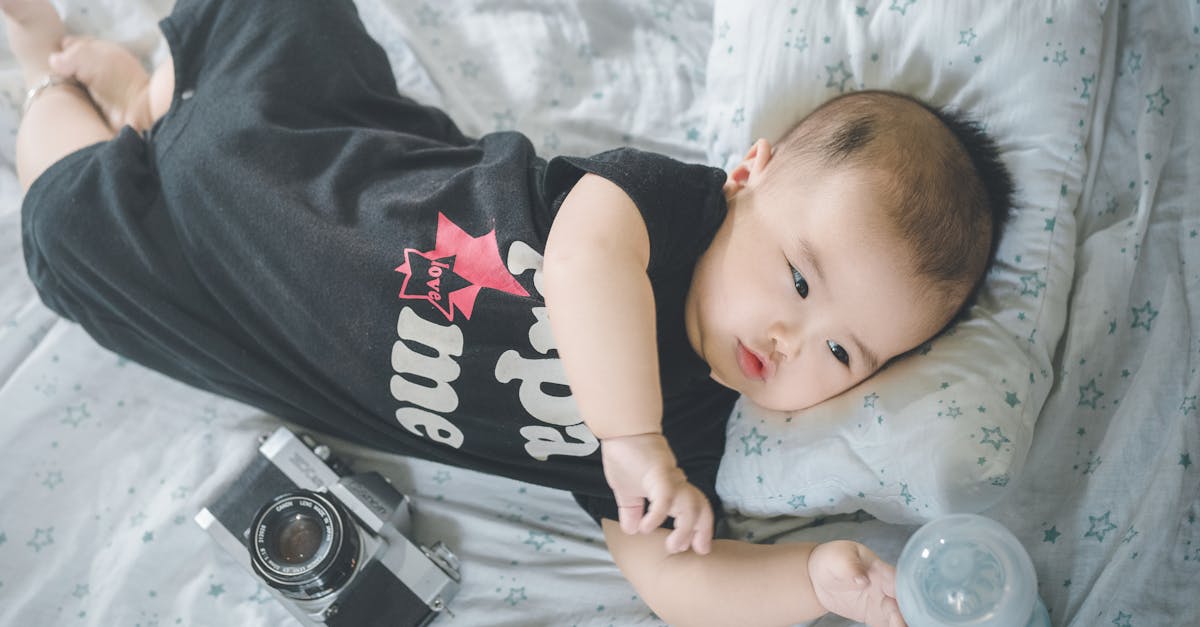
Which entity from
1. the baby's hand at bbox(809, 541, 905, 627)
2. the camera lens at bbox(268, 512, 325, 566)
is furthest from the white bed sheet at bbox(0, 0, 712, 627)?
the baby's hand at bbox(809, 541, 905, 627)

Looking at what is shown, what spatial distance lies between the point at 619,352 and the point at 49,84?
3.49 feet

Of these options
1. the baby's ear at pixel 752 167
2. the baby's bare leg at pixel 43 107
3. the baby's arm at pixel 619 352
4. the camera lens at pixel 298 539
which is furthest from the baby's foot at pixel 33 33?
the baby's ear at pixel 752 167

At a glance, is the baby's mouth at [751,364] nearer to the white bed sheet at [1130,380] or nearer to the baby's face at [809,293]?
the baby's face at [809,293]

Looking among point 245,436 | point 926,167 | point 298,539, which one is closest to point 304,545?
point 298,539

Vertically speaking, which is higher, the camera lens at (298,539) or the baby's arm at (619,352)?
the baby's arm at (619,352)

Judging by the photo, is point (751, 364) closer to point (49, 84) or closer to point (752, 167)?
point (752, 167)

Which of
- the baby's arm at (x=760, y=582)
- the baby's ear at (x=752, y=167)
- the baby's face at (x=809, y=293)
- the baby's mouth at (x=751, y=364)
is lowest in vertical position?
the baby's arm at (x=760, y=582)

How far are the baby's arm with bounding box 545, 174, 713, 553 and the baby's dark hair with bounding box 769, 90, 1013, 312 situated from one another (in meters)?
0.23

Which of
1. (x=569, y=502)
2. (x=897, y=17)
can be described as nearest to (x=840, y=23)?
(x=897, y=17)

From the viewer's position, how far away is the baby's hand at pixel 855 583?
0.92 metres

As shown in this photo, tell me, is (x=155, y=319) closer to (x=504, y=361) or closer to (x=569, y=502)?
(x=504, y=361)

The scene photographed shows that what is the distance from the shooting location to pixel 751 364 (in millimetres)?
1012

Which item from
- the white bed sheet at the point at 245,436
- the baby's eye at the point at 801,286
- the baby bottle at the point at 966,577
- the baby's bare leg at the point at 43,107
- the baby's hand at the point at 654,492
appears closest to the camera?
the baby bottle at the point at 966,577

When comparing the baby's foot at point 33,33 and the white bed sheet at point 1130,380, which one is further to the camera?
the baby's foot at point 33,33
